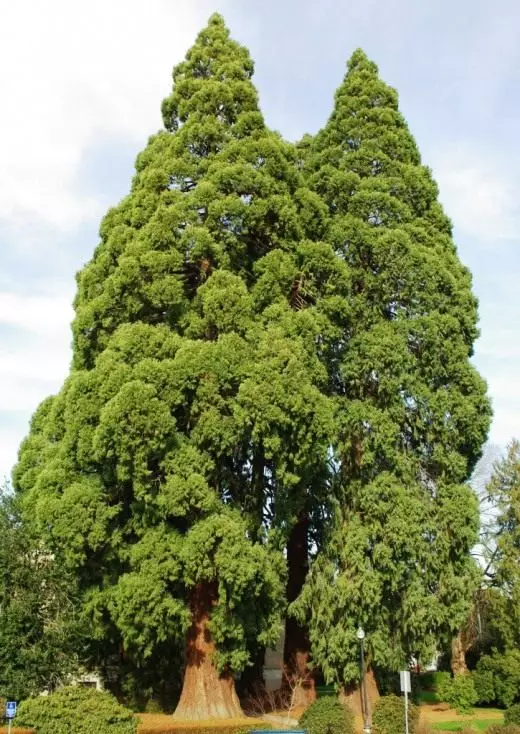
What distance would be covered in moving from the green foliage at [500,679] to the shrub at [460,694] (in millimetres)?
764

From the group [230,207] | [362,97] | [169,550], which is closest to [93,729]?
[169,550]

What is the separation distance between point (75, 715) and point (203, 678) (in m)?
3.30

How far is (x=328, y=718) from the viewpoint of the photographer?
55.3 feet

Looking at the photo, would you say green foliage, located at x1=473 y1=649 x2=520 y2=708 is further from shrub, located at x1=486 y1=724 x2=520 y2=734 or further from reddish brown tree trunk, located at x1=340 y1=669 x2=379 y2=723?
shrub, located at x1=486 y1=724 x2=520 y2=734

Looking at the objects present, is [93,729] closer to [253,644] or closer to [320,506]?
[253,644]

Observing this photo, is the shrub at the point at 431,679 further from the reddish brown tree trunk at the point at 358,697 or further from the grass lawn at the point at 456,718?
the reddish brown tree trunk at the point at 358,697

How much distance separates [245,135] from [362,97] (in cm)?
544

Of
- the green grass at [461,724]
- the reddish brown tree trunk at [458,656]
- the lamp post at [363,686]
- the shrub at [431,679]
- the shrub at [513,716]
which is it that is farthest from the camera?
the shrub at [431,679]

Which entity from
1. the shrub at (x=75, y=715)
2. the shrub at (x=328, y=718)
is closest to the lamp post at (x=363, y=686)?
the shrub at (x=328, y=718)

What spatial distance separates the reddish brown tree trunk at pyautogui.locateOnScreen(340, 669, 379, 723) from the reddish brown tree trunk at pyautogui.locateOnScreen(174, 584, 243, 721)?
2.89m

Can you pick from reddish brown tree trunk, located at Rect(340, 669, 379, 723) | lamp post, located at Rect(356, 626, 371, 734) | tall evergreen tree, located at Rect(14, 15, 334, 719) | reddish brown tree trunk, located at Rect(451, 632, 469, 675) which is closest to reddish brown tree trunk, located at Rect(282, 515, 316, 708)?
reddish brown tree trunk, located at Rect(340, 669, 379, 723)

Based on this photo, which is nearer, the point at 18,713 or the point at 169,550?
the point at 18,713

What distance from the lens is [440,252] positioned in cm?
2256

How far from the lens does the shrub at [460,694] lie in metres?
23.7
